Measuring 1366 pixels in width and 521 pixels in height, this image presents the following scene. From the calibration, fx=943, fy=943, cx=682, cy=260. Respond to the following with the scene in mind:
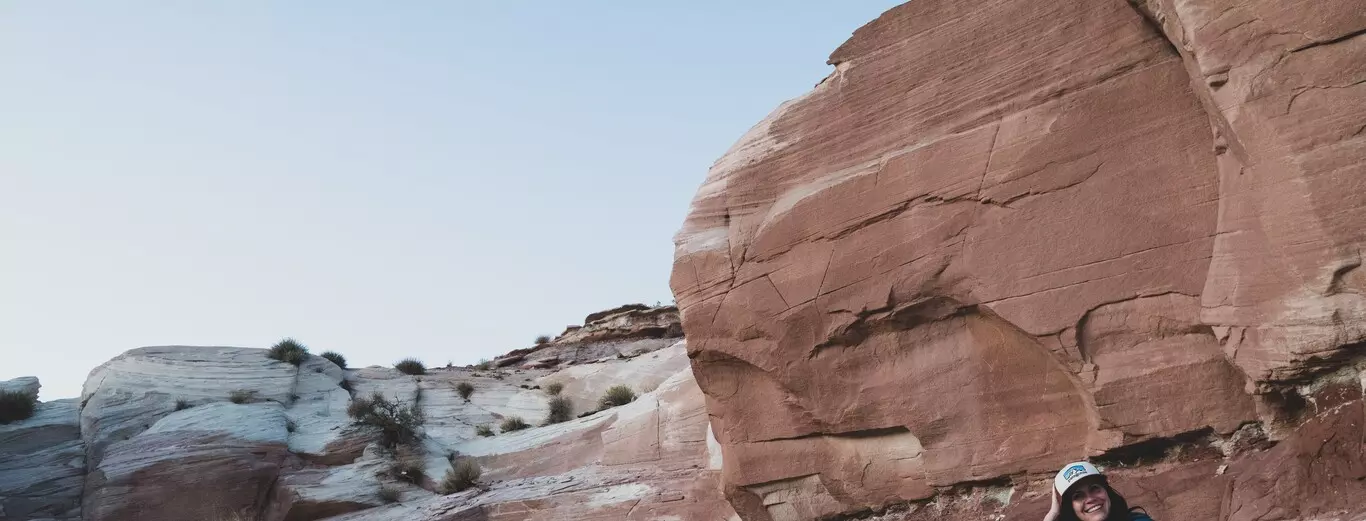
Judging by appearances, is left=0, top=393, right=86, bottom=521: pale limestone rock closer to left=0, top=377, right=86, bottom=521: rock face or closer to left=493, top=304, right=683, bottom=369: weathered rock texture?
left=0, top=377, right=86, bottom=521: rock face

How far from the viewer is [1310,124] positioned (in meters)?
6.90

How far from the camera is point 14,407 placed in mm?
24016

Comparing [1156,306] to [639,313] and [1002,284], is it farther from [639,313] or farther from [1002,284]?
[639,313]

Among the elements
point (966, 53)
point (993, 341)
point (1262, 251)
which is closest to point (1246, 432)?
point (1262, 251)

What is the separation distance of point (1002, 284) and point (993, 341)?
0.68 metres

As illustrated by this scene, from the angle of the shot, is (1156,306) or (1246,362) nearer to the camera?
(1246,362)

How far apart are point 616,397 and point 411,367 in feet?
33.5

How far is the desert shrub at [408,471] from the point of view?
766 inches

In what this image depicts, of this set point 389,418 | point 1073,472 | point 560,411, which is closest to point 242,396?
point 389,418

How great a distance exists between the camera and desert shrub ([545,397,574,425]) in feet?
76.4

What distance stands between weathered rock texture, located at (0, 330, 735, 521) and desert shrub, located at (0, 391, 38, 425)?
0.34 meters

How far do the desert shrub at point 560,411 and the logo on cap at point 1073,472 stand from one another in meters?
18.8

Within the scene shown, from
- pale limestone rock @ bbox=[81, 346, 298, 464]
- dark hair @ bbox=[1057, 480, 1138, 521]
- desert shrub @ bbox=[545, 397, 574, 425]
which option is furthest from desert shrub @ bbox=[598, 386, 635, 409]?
dark hair @ bbox=[1057, 480, 1138, 521]

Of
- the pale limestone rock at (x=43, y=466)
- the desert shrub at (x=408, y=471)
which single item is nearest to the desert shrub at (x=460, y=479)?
the desert shrub at (x=408, y=471)
